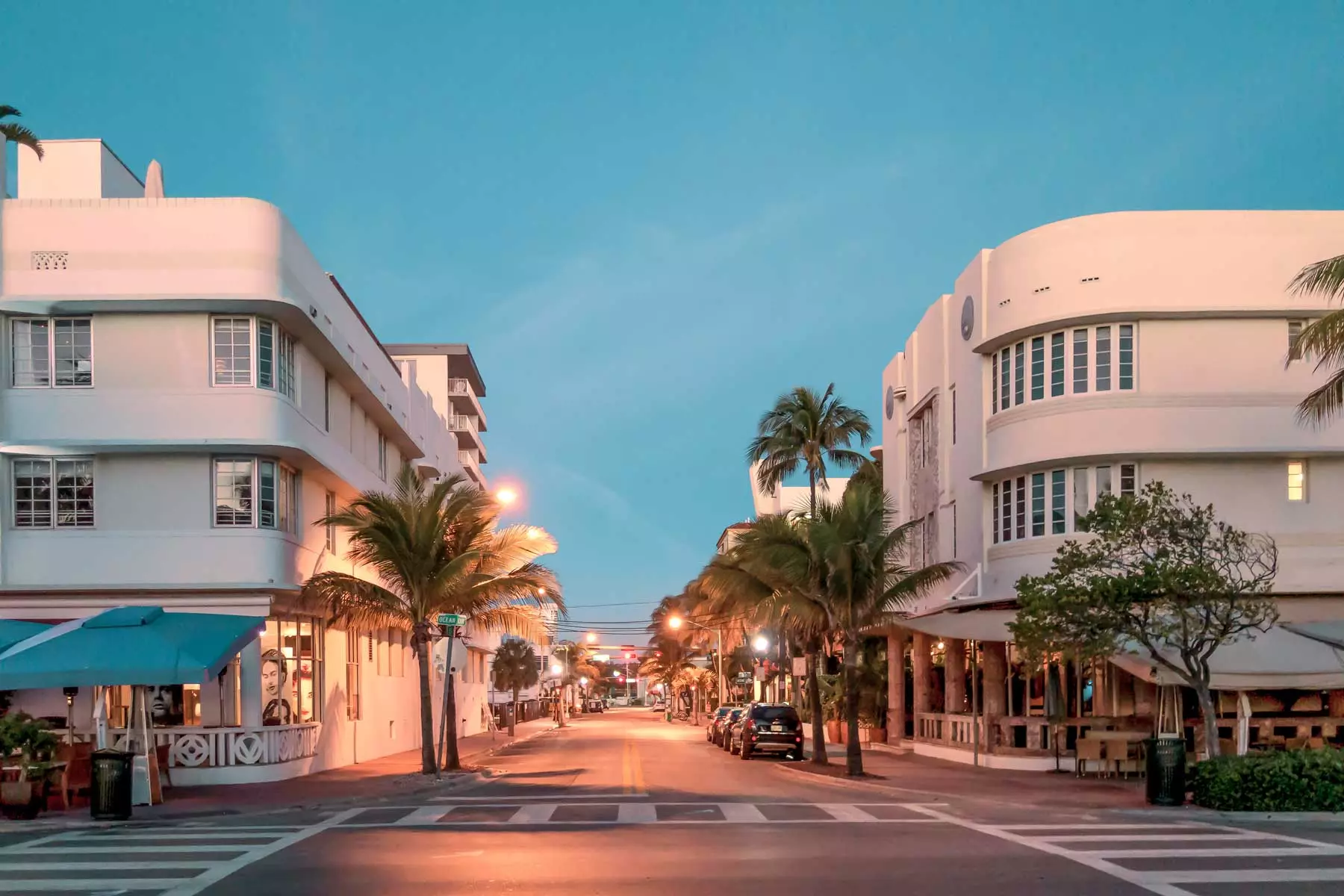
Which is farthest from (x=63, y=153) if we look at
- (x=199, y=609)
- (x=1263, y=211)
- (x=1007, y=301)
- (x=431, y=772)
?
(x=1263, y=211)

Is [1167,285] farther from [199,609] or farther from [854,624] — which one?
[199,609]

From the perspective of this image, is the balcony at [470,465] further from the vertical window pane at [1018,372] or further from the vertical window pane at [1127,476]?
the vertical window pane at [1127,476]

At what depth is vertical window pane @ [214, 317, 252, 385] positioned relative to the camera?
26.8 meters

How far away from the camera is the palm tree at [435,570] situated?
27766mm

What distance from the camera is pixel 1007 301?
101 ft

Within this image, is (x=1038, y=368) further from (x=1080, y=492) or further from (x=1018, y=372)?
(x=1080, y=492)

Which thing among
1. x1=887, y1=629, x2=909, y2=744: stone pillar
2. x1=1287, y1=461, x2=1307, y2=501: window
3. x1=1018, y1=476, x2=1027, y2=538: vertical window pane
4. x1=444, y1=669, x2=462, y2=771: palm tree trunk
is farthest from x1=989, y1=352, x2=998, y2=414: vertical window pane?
x1=444, y1=669, x2=462, y2=771: palm tree trunk

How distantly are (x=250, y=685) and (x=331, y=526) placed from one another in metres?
6.20

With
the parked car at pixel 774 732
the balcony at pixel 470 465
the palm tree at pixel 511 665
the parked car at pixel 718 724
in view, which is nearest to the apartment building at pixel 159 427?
the parked car at pixel 774 732

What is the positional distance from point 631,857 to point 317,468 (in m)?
17.7

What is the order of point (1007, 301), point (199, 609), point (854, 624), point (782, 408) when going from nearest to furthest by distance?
point (199, 609)
point (854, 624)
point (1007, 301)
point (782, 408)

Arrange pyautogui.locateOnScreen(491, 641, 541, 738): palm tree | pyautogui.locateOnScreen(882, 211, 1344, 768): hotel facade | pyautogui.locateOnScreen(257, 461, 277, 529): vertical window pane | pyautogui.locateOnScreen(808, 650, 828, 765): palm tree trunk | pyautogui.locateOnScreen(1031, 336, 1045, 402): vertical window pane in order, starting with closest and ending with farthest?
1. pyautogui.locateOnScreen(257, 461, 277, 529): vertical window pane
2. pyautogui.locateOnScreen(882, 211, 1344, 768): hotel facade
3. pyautogui.locateOnScreen(1031, 336, 1045, 402): vertical window pane
4. pyautogui.locateOnScreen(808, 650, 828, 765): palm tree trunk
5. pyautogui.locateOnScreen(491, 641, 541, 738): palm tree

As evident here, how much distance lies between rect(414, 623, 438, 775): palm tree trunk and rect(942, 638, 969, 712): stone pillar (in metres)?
13.7

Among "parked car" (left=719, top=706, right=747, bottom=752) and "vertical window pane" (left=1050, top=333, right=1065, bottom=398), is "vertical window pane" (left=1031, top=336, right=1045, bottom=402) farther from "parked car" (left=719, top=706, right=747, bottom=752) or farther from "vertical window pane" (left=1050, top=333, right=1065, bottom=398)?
"parked car" (left=719, top=706, right=747, bottom=752)
